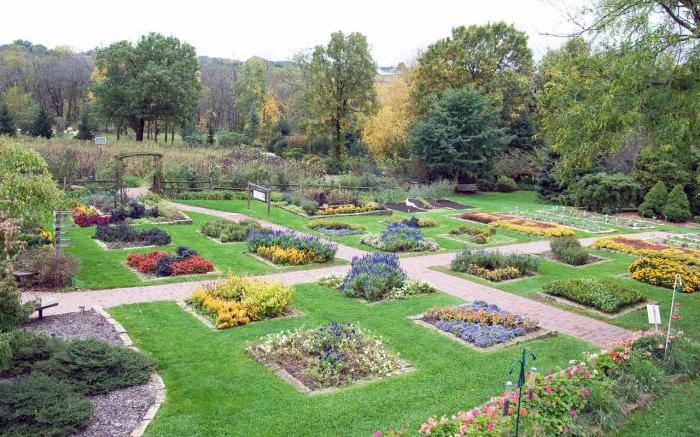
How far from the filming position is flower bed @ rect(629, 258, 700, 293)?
12133mm

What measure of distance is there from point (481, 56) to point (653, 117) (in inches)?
1024

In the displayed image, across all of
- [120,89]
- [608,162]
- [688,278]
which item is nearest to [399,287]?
[688,278]

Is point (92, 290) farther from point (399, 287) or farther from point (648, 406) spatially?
point (648, 406)

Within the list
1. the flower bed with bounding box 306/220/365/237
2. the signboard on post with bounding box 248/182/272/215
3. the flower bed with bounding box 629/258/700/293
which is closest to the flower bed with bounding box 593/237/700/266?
the flower bed with bounding box 629/258/700/293

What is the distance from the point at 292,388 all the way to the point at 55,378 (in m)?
2.59

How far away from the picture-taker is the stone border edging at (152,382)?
5.47 meters

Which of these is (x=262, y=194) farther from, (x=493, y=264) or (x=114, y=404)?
(x=114, y=404)

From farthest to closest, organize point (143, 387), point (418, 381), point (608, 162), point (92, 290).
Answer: point (608, 162), point (92, 290), point (418, 381), point (143, 387)

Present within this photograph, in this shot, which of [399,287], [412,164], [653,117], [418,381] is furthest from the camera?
[412,164]

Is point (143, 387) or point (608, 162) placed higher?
point (608, 162)

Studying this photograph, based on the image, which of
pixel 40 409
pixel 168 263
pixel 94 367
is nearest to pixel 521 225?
pixel 168 263

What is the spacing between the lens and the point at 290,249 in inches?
524

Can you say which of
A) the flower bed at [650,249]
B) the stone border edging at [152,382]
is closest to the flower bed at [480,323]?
the stone border edging at [152,382]

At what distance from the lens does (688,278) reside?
40.0ft
